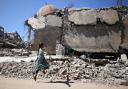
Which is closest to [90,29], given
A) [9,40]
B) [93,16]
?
[93,16]

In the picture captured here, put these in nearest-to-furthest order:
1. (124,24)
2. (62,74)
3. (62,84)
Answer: (62,84) < (62,74) < (124,24)

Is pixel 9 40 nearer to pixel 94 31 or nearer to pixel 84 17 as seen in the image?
pixel 84 17

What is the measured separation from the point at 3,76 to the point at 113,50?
23.8ft

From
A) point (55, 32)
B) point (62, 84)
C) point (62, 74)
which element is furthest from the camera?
point (55, 32)

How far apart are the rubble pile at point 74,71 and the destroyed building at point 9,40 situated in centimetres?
1091

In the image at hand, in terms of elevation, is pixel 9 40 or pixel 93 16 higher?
pixel 93 16

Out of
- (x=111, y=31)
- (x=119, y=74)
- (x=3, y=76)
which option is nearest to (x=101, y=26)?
(x=111, y=31)

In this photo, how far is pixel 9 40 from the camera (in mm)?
24453

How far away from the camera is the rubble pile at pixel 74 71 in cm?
979

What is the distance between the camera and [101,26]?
48.8 ft

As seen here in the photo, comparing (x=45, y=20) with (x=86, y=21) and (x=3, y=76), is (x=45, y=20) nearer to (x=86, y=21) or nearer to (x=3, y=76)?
(x=86, y=21)

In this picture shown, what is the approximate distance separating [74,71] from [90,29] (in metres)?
5.35

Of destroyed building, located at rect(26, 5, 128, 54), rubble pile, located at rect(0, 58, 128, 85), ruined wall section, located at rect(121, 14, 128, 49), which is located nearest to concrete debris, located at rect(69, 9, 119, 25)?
destroyed building, located at rect(26, 5, 128, 54)

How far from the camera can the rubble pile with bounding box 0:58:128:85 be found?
32.1ft
